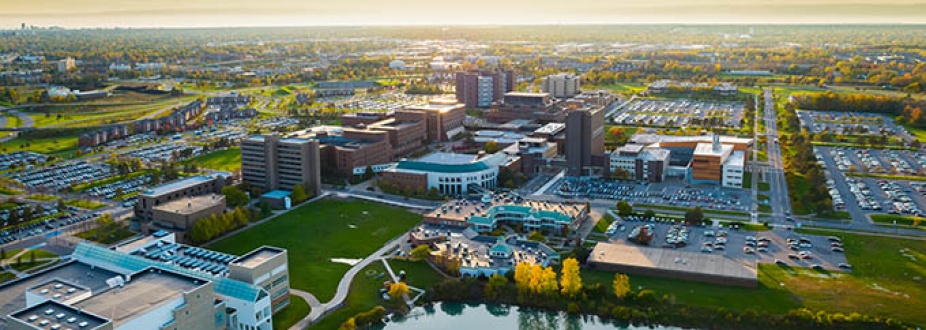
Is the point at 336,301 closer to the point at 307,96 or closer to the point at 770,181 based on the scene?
the point at 770,181

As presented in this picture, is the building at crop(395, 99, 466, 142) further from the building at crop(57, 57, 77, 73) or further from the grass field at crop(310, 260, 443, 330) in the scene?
the building at crop(57, 57, 77, 73)

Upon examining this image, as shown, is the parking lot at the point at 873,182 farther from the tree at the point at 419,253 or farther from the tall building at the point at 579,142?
the tree at the point at 419,253

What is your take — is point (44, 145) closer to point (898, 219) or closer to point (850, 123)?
point (898, 219)

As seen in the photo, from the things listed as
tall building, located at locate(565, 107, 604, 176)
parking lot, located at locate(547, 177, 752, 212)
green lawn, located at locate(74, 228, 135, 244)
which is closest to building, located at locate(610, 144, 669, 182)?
parking lot, located at locate(547, 177, 752, 212)

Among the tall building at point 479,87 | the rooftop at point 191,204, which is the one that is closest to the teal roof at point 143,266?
the rooftop at point 191,204

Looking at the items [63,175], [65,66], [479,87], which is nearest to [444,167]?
[63,175]

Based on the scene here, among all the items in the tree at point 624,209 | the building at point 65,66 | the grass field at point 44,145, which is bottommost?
the tree at point 624,209

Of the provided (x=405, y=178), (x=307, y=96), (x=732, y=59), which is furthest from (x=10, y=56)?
(x=732, y=59)
